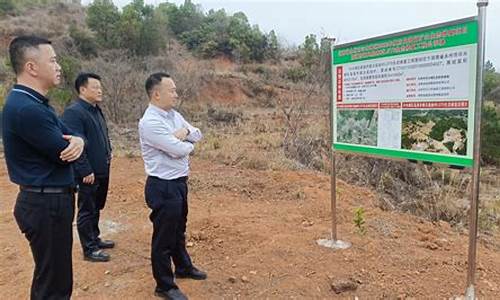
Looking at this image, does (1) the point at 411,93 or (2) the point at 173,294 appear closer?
(2) the point at 173,294

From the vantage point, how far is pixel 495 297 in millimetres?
3078

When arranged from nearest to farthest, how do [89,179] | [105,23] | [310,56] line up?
1. [89,179]
2. [310,56]
3. [105,23]

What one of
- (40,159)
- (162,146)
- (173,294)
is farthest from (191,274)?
(40,159)

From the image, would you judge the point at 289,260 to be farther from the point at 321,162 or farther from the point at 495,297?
the point at 321,162

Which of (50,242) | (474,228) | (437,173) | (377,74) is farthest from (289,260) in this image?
(437,173)

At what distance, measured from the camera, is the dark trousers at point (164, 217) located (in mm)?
2881

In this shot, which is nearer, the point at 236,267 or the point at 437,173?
the point at 236,267

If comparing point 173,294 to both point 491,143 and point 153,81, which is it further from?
point 491,143

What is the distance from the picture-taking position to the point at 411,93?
3066 mm

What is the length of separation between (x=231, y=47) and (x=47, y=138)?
3002 cm

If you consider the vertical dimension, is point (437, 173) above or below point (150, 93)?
below

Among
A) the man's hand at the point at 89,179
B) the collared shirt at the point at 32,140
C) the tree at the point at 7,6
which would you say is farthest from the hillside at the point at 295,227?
the tree at the point at 7,6

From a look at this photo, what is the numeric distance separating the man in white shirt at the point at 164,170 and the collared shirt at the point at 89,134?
0.95 metres

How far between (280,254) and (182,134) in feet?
4.73
